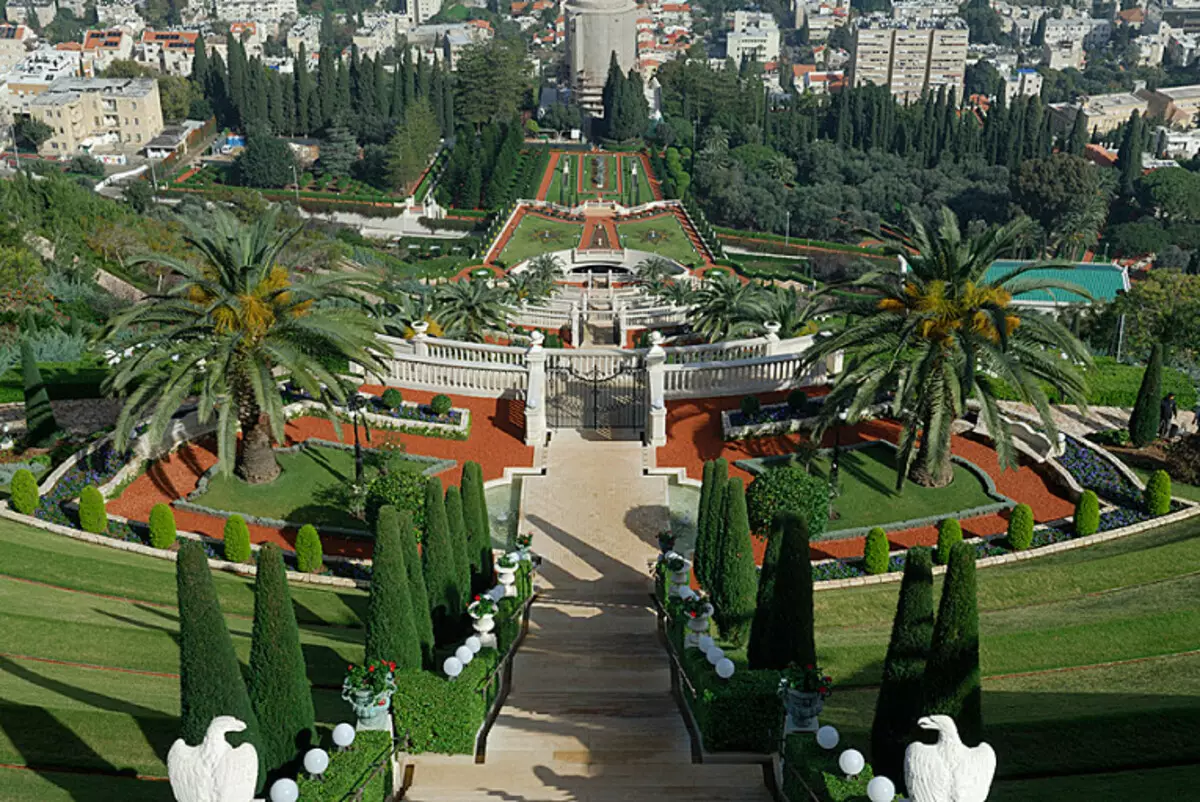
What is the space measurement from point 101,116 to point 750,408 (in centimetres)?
14454

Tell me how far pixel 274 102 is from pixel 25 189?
257 feet

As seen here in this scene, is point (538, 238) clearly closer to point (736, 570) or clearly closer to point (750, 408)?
point (750, 408)

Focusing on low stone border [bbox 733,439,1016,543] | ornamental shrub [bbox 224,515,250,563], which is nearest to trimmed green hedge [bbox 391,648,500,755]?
ornamental shrub [bbox 224,515,250,563]

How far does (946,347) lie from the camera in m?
31.1

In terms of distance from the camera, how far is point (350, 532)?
31125mm

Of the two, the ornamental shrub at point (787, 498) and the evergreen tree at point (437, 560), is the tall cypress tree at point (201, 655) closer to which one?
the evergreen tree at point (437, 560)

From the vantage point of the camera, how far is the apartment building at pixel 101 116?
153m

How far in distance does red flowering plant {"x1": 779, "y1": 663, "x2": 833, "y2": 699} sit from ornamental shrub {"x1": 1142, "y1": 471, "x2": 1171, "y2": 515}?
17.5 metres

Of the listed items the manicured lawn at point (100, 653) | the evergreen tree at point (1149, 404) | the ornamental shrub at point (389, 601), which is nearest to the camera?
the manicured lawn at point (100, 653)

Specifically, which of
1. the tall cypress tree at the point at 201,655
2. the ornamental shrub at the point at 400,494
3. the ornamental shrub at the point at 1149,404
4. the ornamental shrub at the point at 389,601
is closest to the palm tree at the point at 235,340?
the ornamental shrub at the point at 400,494

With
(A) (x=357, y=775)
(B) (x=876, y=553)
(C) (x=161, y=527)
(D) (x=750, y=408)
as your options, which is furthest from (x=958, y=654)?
(D) (x=750, y=408)

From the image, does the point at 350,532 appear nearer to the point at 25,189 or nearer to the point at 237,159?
the point at 25,189

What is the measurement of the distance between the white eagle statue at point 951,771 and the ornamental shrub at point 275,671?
8699 mm

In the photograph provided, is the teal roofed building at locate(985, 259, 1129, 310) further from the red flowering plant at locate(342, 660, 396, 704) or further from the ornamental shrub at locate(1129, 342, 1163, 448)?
the red flowering plant at locate(342, 660, 396, 704)
